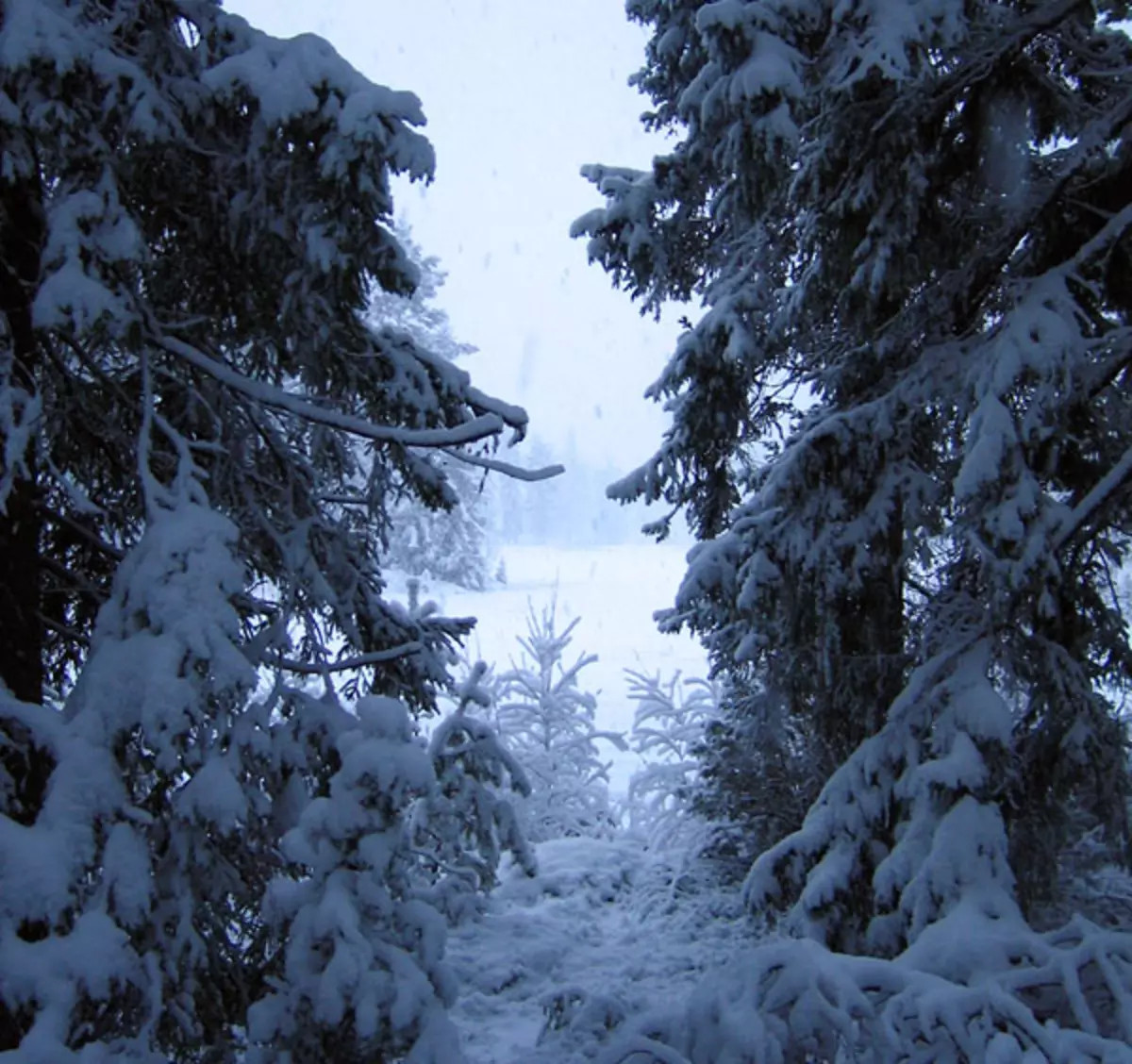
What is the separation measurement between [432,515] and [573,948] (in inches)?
937

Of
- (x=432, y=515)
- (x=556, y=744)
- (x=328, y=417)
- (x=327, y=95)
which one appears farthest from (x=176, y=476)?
(x=432, y=515)

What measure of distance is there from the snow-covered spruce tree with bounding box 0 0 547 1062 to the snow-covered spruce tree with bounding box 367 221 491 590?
2474cm

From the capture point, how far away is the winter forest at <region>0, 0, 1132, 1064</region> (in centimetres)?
283

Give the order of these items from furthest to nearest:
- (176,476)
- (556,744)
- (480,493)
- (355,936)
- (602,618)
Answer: (602,618)
(556,744)
(480,493)
(176,476)
(355,936)

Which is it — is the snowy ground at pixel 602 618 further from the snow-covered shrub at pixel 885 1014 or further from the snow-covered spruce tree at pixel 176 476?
the snow-covered shrub at pixel 885 1014

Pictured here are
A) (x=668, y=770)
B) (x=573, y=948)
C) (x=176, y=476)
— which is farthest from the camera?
(x=668, y=770)

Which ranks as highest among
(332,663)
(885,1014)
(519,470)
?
(519,470)

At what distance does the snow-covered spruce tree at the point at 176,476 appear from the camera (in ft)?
9.36

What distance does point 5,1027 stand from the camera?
3041mm

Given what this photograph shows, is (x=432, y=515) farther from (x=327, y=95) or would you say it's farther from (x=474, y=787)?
(x=327, y=95)

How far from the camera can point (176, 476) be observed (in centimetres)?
340

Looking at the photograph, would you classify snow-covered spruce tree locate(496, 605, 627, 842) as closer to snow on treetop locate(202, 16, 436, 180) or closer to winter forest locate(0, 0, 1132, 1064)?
winter forest locate(0, 0, 1132, 1064)

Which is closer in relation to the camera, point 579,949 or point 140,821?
point 140,821

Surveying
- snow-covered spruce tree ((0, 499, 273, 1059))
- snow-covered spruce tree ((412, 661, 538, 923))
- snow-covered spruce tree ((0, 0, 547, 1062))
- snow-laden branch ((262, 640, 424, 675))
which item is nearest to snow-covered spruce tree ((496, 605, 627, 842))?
snow-covered spruce tree ((412, 661, 538, 923))
